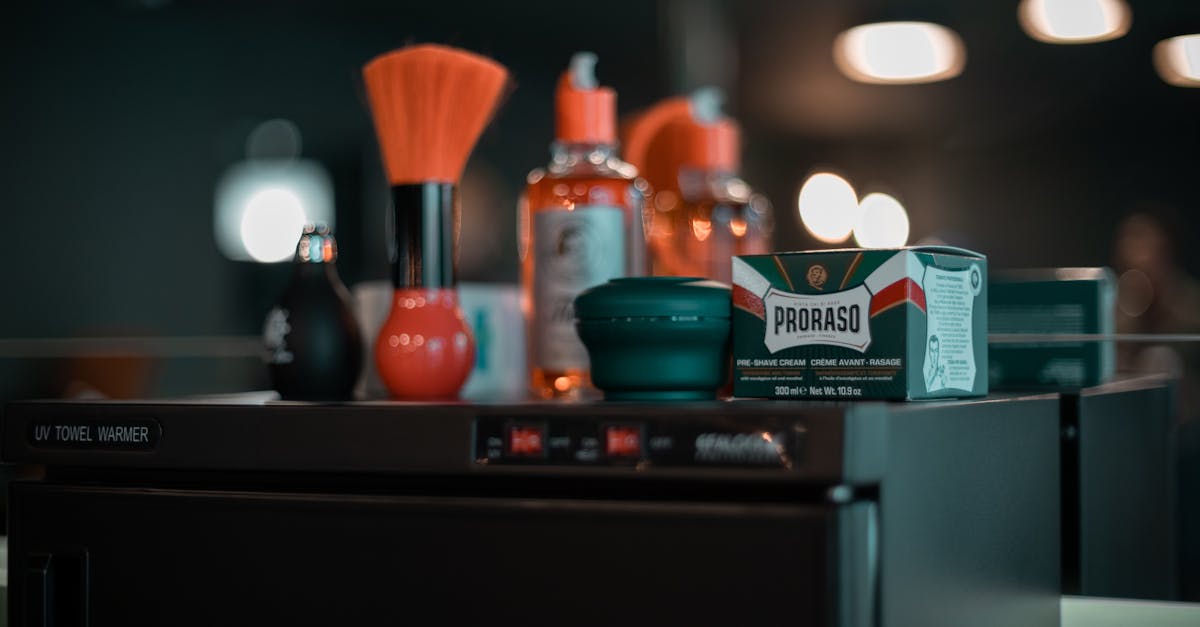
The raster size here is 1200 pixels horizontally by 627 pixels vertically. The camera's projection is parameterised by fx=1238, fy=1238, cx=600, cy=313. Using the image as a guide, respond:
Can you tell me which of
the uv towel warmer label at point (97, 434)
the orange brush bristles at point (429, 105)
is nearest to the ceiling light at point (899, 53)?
the orange brush bristles at point (429, 105)

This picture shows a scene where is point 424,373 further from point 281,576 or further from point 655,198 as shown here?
point 655,198

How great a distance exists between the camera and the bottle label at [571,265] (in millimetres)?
830

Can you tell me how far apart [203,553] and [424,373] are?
0.63 ft

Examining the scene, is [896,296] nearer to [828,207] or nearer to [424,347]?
[424,347]

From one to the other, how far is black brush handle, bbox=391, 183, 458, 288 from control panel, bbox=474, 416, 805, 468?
9.3 inches

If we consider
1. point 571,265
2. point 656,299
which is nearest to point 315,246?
point 571,265

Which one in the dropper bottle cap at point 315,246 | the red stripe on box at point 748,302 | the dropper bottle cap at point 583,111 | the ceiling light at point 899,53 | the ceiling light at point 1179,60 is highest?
the ceiling light at point 899,53

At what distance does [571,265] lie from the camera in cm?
83

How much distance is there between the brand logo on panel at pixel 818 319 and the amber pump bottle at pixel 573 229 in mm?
195

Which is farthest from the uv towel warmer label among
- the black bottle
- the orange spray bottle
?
the orange spray bottle

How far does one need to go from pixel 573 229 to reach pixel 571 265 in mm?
24

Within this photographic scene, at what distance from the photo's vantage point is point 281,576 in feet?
2.02

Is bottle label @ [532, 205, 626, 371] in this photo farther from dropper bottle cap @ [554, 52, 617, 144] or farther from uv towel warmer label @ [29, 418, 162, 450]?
uv towel warmer label @ [29, 418, 162, 450]

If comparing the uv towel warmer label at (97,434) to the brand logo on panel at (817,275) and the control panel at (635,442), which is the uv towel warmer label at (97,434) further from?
the brand logo on panel at (817,275)
